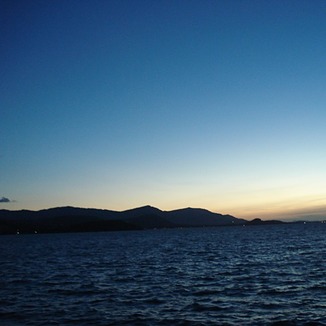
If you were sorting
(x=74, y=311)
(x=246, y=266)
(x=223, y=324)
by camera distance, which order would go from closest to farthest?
1. (x=223, y=324)
2. (x=74, y=311)
3. (x=246, y=266)

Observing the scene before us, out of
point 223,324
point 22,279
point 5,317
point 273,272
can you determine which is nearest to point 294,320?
point 223,324

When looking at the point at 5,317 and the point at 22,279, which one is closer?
the point at 5,317

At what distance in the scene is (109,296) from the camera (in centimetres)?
2950

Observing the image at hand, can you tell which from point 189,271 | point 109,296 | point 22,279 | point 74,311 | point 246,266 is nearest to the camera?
point 74,311

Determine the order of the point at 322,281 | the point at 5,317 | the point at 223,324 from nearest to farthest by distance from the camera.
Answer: the point at 223,324 < the point at 5,317 < the point at 322,281

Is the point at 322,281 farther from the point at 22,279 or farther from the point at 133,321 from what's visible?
the point at 22,279

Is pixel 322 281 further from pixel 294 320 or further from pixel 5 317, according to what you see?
pixel 5 317

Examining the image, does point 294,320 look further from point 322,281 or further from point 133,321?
point 322,281

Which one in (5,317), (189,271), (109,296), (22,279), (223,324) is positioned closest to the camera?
(223,324)

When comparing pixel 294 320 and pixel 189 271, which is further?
pixel 189 271

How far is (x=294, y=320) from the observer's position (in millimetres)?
22078

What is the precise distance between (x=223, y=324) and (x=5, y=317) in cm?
1334

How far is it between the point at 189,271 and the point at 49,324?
83.1 ft

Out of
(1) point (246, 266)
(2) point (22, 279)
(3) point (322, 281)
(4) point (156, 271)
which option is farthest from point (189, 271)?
(2) point (22, 279)
